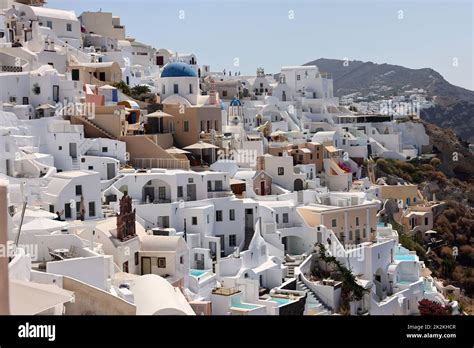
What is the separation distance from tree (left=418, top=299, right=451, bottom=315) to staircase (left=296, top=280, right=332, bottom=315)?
214 cm

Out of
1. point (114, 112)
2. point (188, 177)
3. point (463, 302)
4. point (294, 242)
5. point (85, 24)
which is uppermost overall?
point (85, 24)

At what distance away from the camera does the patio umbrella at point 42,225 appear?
11.3 metres

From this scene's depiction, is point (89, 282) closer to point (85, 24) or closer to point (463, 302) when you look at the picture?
point (463, 302)

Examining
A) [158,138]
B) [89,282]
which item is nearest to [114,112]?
[158,138]

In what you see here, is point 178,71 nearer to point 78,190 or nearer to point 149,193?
point 149,193

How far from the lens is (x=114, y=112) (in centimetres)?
1897

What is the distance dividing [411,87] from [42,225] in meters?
39.1

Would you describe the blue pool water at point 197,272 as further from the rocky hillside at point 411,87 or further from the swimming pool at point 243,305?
the rocky hillside at point 411,87

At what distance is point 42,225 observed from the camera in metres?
11.6

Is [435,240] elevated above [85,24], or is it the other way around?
[85,24]

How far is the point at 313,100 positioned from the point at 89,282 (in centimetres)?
2298

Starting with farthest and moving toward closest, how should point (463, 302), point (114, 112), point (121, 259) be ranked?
point (463, 302) < point (114, 112) < point (121, 259)

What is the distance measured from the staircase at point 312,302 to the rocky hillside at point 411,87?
2096 cm
